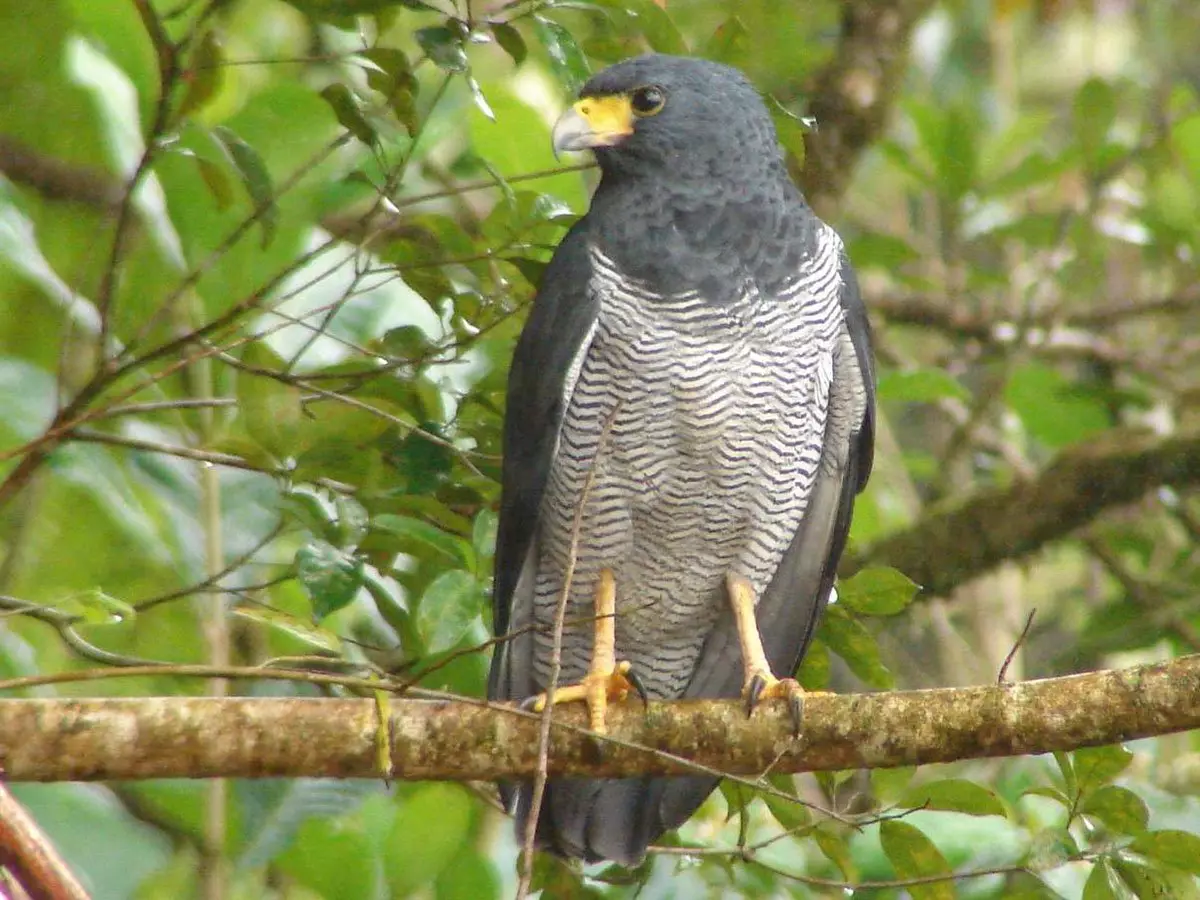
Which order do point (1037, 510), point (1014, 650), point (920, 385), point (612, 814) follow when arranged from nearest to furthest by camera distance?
point (1014, 650), point (612, 814), point (920, 385), point (1037, 510)

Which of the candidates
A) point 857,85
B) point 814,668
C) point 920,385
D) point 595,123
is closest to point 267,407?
point 595,123

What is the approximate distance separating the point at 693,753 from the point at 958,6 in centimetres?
503

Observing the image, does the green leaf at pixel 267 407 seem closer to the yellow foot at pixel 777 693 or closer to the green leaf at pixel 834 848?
the yellow foot at pixel 777 693

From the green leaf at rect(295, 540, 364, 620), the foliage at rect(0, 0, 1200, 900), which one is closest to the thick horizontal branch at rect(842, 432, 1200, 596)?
the foliage at rect(0, 0, 1200, 900)

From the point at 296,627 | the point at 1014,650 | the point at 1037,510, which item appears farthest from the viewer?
the point at 1037,510

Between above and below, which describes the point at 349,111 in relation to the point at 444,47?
below

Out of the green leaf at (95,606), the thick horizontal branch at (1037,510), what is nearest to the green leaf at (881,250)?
the thick horizontal branch at (1037,510)

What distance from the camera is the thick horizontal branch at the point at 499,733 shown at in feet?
9.33

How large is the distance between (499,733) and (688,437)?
0.99 meters

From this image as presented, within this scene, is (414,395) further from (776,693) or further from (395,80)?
(776,693)

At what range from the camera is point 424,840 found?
394 centimetres

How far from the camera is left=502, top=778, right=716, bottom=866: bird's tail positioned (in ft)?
13.0

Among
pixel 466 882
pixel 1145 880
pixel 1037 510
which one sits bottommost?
pixel 1037 510

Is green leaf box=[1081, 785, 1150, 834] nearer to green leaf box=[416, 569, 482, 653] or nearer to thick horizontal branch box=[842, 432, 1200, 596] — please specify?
green leaf box=[416, 569, 482, 653]
